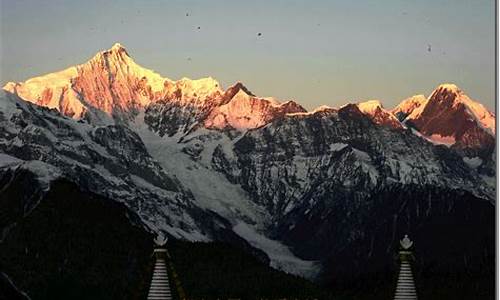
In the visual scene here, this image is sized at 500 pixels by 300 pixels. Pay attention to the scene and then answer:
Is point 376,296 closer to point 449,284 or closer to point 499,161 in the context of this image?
point 449,284

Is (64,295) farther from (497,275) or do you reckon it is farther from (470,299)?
(497,275)

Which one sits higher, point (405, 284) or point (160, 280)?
point (405, 284)

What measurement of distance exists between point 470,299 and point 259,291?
19.8 metres

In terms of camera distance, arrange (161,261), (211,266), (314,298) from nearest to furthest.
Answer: (161,261)
(314,298)
(211,266)

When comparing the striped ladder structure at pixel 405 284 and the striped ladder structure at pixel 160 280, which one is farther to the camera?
the striped ladder structure at pixel 405 284

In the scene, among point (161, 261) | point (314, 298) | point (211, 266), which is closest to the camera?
point (161, 261)

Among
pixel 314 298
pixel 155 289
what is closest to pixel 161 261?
pixel 155 289

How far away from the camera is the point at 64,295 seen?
18125cm

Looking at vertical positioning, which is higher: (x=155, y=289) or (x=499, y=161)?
(x=499, y=161)

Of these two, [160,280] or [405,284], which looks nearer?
[160,280]

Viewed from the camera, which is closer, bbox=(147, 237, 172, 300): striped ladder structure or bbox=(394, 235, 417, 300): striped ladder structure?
bbox=(147, 237, 172, 300): striped ladder structure

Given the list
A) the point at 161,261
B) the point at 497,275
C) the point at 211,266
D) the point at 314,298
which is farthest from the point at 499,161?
the point at 211,266

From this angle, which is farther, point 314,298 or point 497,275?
point 314,298

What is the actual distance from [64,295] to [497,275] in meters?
81.2
